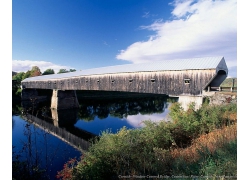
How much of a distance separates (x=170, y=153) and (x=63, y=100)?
2191 cm

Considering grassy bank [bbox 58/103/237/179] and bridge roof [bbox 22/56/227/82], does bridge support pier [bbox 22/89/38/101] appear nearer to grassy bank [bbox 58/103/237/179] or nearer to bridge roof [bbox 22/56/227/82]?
bridge roof [bbox 22/56/227/82]

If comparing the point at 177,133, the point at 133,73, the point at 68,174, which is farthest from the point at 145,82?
the point at 68,174

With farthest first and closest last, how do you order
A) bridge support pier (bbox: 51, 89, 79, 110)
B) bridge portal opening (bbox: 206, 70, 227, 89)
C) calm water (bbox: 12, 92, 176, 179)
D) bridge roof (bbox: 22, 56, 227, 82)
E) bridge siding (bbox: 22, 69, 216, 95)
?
bridge support pier (bbox: 51, 89, 79, 110), bridge portal opening (bbox: 206, 70, 227, 89), bridge siding (bbox: 22, 69, 216, 95), bridge roof (bbox: 22, 56, 227, 82), calm water (bbox: 12, 92, 176, 179)

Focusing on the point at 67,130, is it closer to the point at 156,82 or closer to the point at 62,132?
the point at 62,132

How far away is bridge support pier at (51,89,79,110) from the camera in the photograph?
2328cm

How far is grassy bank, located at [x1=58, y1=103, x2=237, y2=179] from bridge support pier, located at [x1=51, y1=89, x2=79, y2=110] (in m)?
19.4

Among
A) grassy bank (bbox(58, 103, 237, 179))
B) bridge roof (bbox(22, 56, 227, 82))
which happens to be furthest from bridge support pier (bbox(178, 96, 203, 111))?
grassy bank (bbox(58, 103, 237, 179))

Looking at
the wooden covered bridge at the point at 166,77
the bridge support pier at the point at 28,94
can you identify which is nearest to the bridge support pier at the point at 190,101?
the wooden covered bridge at the point at 166,77

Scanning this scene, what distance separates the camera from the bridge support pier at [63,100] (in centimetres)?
2328

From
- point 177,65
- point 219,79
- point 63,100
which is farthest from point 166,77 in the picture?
point 63,100

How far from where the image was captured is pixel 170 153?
15.6 ft

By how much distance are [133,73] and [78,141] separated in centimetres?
654

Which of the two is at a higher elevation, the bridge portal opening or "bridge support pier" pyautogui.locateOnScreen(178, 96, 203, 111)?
the bridge portal opening

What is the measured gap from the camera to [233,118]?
20.4 ft
